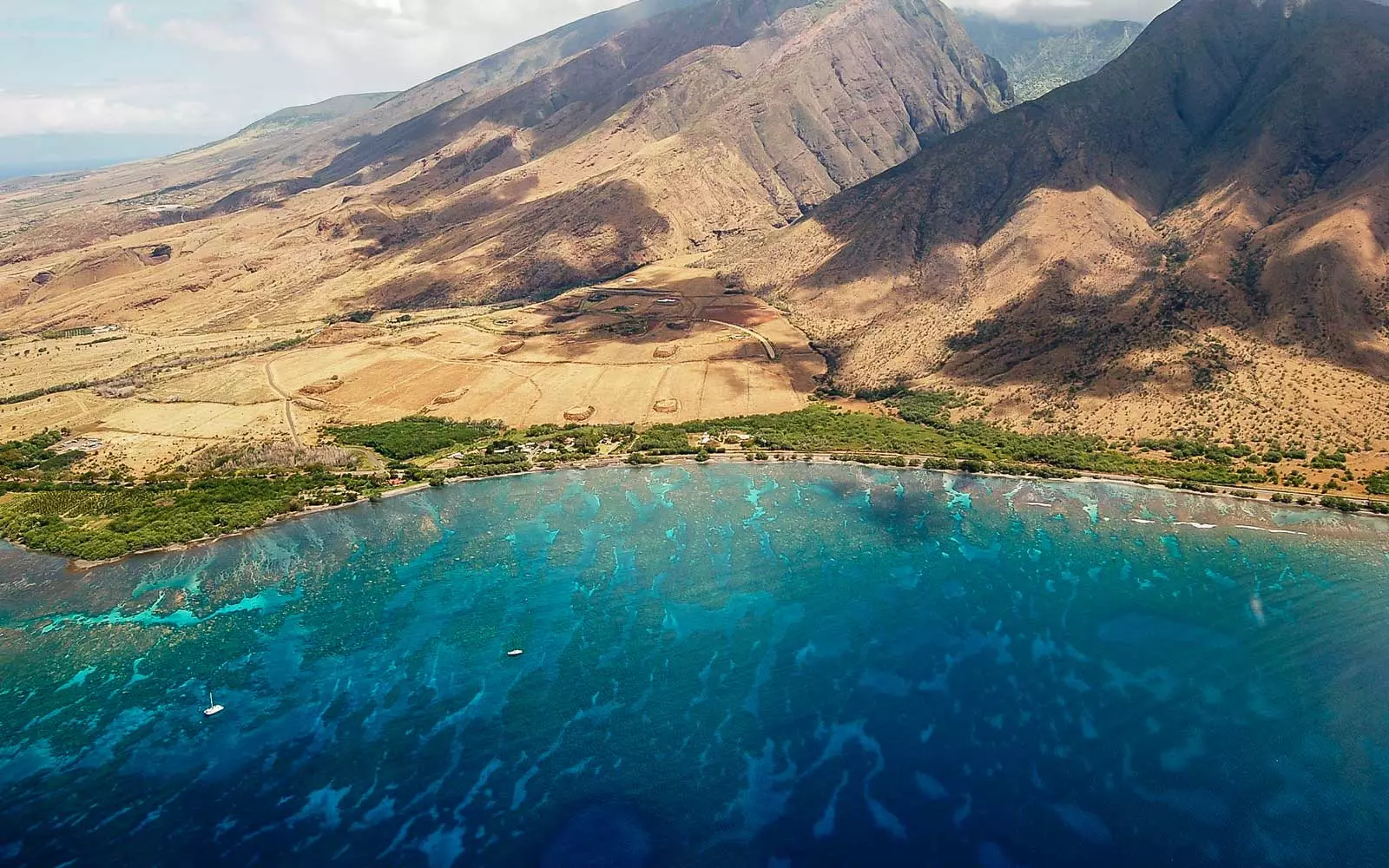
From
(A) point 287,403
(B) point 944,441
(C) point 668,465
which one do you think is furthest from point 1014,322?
(A) point 287,403

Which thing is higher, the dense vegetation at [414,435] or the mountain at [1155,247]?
the mountain at [1155,247]

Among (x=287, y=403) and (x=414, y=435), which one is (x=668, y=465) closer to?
(x=414, y=435)

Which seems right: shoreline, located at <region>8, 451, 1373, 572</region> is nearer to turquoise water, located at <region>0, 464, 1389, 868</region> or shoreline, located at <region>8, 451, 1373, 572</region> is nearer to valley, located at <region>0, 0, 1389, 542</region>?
turquoise water, located at <region>0, 464, 1389, 868</region>

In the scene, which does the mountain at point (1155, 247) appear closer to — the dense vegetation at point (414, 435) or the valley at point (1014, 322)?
the valley at point (1014, 322)

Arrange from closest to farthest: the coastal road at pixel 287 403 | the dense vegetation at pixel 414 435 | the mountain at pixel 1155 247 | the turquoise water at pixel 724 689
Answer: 1. the turquoise water at pixel 724 689
2. the mountain at pixel 1155 247
3. the dense vegetation at pixel 414 435
4. the coastal road at pixel 287 403

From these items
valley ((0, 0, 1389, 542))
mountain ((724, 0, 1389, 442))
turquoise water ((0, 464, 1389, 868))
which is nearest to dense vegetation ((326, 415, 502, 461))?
valley ((0, 0, 1389, 542))

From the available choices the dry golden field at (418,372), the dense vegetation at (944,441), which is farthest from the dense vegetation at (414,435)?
the dense vegetation at (944,441)
